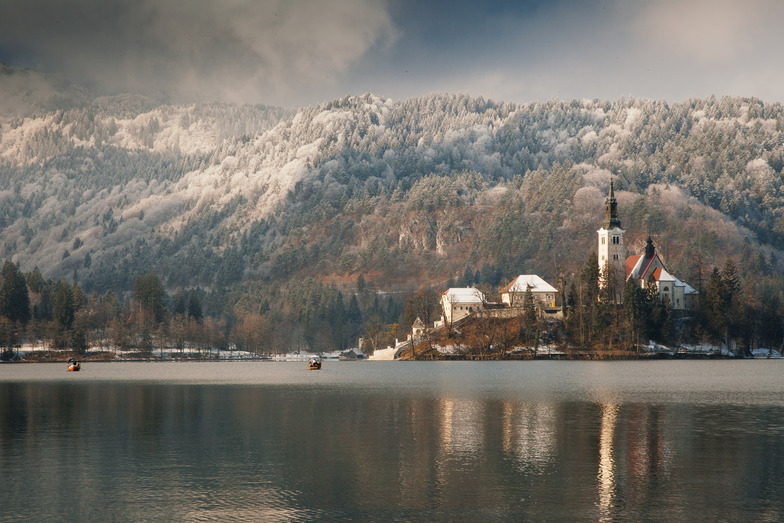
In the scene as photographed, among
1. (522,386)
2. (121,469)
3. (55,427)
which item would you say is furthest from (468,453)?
(522,386)

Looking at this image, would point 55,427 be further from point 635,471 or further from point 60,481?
point 635,471

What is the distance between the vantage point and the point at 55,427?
2928 inches

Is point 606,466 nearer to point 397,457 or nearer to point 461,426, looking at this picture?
point 397,457

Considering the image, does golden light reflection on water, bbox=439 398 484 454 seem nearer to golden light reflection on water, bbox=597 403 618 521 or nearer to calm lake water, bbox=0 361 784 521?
calm lake water, bbox=0 361 784 521

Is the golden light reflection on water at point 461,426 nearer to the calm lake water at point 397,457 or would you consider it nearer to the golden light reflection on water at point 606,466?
the calm lake water at point 397,457

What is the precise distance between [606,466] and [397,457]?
1395 centimetres

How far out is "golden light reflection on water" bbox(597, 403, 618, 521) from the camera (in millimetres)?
42125

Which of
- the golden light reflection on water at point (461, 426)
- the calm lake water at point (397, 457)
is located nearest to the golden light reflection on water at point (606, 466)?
the calm lake water at point (397, 457)

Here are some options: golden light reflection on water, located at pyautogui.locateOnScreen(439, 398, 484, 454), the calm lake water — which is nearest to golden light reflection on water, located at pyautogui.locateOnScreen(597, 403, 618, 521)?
the calm lake water

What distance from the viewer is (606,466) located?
52.7 m

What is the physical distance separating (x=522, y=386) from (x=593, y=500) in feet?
255

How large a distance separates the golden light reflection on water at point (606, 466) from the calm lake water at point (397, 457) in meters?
0.21

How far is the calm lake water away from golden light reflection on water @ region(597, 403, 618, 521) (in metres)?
0.21

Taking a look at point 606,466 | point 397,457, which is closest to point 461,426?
point 397,457
